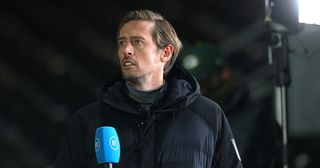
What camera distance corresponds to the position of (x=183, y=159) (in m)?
2.20

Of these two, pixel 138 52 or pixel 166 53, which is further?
pixel 166 53

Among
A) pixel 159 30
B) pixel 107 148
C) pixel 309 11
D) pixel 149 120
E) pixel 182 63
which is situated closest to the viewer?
pixel 107 148

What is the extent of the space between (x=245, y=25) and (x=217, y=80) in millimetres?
513

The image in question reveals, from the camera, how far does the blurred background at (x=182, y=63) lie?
455 centimetres

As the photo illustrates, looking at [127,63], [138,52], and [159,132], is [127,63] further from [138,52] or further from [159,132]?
[159,132]

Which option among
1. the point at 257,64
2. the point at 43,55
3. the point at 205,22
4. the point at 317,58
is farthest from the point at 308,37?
the point at 43,55

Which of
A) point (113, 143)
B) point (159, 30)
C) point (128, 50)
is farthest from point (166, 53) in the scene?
point (113, 143)

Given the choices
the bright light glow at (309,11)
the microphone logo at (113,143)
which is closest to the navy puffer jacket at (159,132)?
the microphone logo at (113,143)

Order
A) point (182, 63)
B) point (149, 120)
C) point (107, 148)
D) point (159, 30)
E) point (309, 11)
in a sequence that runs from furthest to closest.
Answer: point (182, 63) < point (309, 11) < point (159, 30) < point (149, 120) < point (107, 148)

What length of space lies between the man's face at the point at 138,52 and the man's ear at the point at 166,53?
0.03 metres

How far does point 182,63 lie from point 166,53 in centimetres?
248

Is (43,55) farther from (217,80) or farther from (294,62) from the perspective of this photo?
(294,62)

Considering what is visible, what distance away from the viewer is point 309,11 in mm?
4055

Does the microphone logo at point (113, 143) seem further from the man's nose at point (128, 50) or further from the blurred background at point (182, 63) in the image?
the blurred background at point (182, 63)
